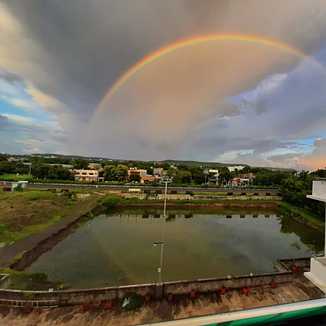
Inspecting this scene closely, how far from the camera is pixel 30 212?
56.6ft

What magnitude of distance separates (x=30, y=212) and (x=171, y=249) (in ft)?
34.1

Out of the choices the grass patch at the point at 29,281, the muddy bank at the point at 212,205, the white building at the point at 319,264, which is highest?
the white building at the point at 319,264

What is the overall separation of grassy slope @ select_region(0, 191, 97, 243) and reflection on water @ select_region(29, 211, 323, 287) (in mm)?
2042

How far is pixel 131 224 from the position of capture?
60.3 feet

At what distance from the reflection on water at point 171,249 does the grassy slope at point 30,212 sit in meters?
2.04

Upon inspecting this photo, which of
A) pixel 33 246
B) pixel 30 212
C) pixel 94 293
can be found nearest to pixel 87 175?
pixel 30 212

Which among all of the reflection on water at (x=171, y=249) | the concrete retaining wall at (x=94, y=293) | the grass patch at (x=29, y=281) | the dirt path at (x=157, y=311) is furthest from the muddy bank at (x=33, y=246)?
the dirt path at (x=157, y=311)

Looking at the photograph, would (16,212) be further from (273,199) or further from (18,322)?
(273,199)

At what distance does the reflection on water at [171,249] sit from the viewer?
976 cm

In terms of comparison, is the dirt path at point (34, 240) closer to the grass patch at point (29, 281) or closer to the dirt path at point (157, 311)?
the grass patch at point (29, 281)

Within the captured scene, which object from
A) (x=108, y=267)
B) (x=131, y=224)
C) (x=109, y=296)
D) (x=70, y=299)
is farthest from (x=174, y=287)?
(x=131, y=224)

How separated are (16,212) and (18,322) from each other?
13447mm

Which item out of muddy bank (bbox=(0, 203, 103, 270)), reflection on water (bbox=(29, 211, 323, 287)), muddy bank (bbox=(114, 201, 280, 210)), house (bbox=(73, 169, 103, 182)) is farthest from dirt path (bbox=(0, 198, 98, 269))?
house (bbox=(73, 169, 103, 182))

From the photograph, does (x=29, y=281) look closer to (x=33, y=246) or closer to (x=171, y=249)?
(x=33, y=246)
